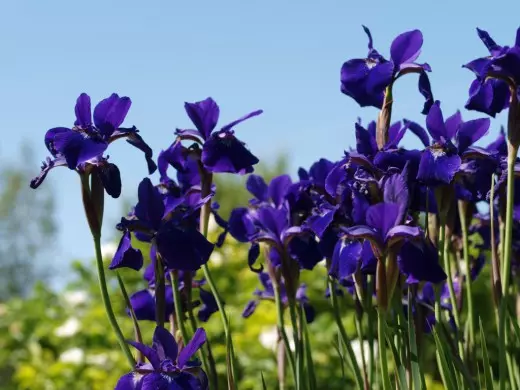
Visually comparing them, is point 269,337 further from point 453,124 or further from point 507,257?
point 507,257

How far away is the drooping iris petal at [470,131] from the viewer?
166 centimetres

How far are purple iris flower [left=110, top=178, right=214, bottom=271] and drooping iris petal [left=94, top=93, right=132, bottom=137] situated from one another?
0.13 metres

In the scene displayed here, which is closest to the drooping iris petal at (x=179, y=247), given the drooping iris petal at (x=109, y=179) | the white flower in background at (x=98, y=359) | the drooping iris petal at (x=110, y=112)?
the drooping iris petal at (x=109, y=179)

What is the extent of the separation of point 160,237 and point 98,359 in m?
2.83

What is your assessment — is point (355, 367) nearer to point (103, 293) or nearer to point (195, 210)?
point (195, 210)

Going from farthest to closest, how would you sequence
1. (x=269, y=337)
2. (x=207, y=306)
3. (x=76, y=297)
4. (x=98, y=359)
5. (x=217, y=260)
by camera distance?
A: (x=76, y=297) → (x=217, y=260) → (x=98, y=359) → (x=269, y=337) → (x=207, y=306)

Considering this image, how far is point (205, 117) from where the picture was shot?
1804 mm

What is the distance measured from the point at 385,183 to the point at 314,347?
2346 mm

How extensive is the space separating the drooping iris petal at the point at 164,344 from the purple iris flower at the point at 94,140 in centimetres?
26

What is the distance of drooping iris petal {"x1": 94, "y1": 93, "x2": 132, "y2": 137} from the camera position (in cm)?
152

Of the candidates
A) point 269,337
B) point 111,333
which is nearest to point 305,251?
point 269,337

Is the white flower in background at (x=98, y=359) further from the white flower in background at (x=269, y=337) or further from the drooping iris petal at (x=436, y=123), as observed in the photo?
the drooping iris petal at (x=436, y=123)

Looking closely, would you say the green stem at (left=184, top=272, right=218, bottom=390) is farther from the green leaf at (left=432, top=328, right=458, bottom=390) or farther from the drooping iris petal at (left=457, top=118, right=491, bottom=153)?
the drooping iris petal at (left=457, top=118, right=491, bottom=153)

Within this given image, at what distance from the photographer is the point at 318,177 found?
1793 millimetres
